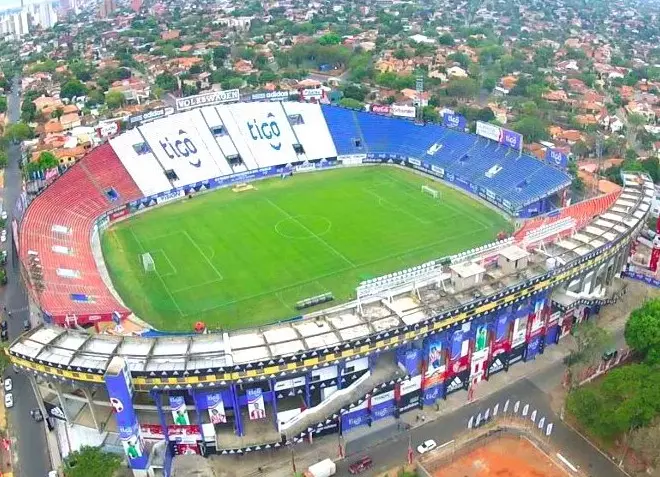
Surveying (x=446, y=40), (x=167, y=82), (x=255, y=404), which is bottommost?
(x=446, y=40)

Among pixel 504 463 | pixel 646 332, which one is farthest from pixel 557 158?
pixel 504 463

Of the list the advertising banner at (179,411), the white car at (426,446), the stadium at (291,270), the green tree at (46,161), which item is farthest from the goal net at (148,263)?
the white car at (426,446)

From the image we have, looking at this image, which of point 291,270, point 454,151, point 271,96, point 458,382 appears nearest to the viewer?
point 458,382

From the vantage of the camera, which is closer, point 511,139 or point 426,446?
point 426,446

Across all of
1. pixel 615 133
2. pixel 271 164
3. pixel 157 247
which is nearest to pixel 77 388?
pixel 157 247

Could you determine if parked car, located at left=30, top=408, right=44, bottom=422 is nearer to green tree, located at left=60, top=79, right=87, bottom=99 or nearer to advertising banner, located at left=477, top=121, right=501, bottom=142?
advertising banner, located at left=477, top=121, right=501, bottom=142

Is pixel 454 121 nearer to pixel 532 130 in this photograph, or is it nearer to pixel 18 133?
pixel 532 130

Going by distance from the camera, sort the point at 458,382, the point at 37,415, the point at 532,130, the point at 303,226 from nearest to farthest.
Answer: the point at 37,415 < the point at 458,382 < the point at 303,226 < the point at 532,130

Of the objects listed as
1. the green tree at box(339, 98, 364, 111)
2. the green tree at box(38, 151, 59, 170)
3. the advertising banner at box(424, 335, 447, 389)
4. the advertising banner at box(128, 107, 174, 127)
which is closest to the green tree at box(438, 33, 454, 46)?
the green tree at box(339, 98, 364, 111)
